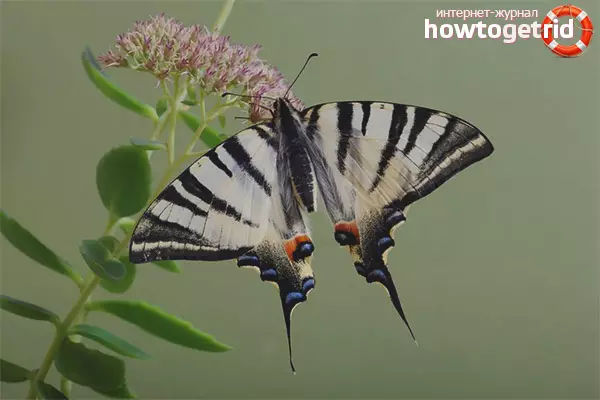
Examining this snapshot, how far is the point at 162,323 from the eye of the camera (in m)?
0.71

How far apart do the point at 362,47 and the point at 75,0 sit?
609mm

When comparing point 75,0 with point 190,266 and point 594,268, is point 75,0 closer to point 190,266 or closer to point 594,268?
point 190,266

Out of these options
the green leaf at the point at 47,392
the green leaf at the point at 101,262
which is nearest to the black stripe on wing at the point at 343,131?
the green leaf at the point at 101,262

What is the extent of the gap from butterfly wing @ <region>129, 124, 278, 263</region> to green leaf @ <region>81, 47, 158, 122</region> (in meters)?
0.11

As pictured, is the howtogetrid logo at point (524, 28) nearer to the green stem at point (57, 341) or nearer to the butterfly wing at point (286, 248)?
the butterfly wing at point (286, 248)

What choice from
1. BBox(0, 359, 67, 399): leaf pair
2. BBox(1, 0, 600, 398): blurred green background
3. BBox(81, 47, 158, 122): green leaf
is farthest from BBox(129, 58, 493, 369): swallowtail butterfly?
BBox(1, 0, 600, 398): blurred green background

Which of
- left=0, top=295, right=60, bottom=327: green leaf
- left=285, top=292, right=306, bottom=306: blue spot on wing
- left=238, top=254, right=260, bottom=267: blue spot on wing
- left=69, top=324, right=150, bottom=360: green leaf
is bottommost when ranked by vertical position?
left=69, top=324, right=150, bottom=360: green leaf

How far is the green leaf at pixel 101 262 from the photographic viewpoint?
61cm

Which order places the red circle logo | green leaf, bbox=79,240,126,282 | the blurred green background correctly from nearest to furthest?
1. green leaf, bbox=79,240,126,282
2. the red circle logo
3. the blurred green background

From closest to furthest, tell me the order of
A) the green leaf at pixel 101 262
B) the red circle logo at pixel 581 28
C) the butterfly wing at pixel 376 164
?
the green leaf at pixel 101 262 < the butterfly wing at pixel 376 164 < the red circle logo at pixel 581 28

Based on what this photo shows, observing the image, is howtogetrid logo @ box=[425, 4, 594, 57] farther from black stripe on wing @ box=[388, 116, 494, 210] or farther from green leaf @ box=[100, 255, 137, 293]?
green leaf @ box=[100, 255, 137, 293]

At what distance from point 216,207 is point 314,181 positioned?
0.13 m

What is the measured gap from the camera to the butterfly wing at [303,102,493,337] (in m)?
0.72

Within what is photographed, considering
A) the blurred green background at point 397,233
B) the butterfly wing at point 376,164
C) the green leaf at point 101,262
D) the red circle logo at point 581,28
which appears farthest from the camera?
the blurred green background at point 397,233
